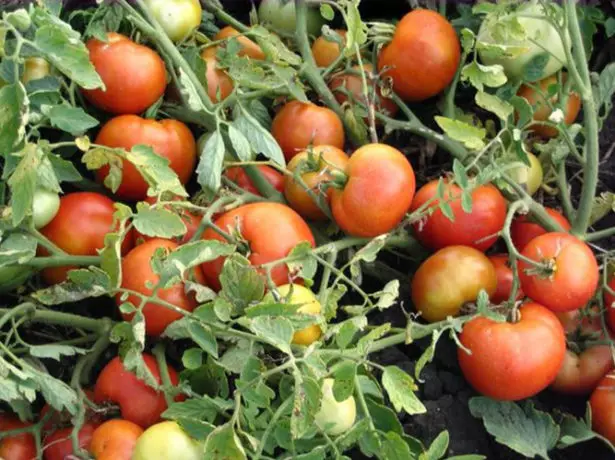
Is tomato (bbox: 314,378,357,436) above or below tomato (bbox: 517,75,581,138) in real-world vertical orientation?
below

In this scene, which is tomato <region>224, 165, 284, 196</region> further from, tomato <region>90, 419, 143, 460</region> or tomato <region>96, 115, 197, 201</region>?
tomato <region>90, 419, 143, 460</region>

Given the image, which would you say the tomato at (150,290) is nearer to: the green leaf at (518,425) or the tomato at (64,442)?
the tomato at (64,442)

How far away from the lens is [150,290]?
1.12 m

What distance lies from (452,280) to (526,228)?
17 cm

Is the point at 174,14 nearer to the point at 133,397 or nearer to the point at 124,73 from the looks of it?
the point at 124,73

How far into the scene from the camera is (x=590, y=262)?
118 centimetres

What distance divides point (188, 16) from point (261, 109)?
17cm

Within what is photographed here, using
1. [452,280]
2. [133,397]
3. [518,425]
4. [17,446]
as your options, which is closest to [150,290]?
[133,397]

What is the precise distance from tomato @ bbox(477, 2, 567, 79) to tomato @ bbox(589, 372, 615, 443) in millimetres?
440

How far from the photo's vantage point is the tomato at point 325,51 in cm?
140

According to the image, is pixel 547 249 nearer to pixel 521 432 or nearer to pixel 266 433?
pixel 521 432

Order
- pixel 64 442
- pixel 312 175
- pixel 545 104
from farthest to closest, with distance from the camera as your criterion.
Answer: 1. pixel 545 104
2. pixel 312 175
3. pixel 64 442

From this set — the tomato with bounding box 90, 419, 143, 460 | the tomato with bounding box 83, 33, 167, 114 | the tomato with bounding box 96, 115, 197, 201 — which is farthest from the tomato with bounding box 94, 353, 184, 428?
the tomato with bounding box 83, 33, 167, 114

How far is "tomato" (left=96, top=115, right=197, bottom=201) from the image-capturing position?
1.24m
